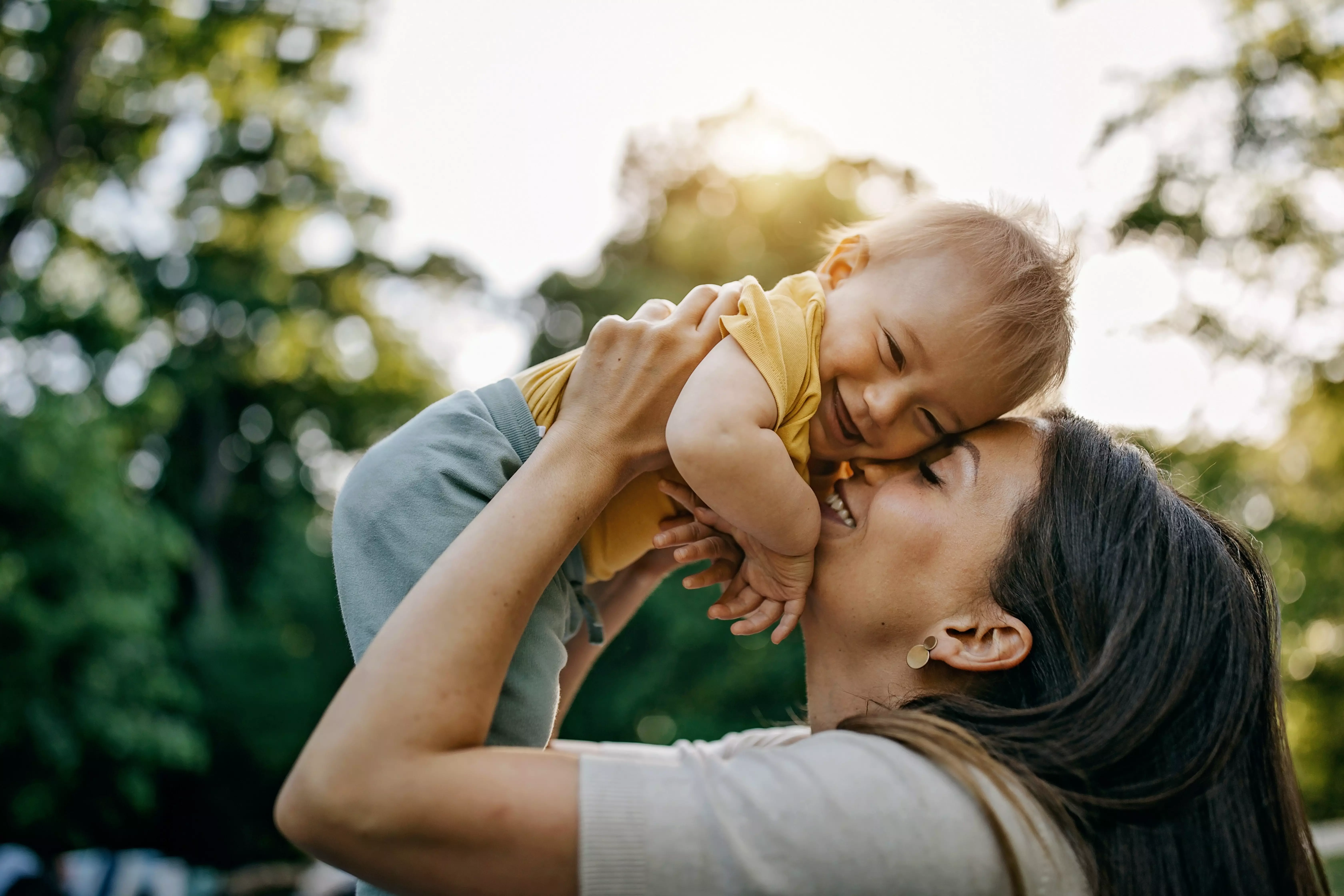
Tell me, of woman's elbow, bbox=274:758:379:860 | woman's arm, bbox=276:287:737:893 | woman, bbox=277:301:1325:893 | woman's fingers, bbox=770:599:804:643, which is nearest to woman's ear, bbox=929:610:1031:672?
woman, bbox=277:301:1325:893

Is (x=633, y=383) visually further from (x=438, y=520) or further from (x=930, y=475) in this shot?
(x=930, y=475)

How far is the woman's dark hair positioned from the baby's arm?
1.21 feet

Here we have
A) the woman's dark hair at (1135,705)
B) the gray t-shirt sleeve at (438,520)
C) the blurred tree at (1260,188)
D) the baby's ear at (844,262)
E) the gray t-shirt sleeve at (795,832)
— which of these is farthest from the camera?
the blurred tree at (1260,188)

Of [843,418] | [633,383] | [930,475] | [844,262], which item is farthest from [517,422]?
[844,262]

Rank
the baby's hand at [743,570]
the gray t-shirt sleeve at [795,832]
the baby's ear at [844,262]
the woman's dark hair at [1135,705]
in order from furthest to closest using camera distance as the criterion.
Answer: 1. the baby's ear at [844,262]
2. the baby's hand at [743,570]
3. the woman's dark hair at [1135,705]
4. the gray t-shirt sleeve at [795,832]

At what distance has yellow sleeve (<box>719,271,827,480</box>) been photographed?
1.72 m

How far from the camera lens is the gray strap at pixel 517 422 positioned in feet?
5.43

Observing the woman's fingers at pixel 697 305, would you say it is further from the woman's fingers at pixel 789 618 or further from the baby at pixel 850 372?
the woman's fingers at pixel 789 618

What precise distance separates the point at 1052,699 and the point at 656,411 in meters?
0.82

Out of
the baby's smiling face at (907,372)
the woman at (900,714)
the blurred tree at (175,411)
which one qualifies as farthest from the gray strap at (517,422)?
the blurred tree at (175,411)

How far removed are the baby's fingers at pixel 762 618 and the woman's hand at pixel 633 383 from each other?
0.34 metres

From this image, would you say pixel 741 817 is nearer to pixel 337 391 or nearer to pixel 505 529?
pixel 505 529

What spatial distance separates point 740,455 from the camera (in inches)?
62.6

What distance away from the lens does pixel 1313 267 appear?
889cm
